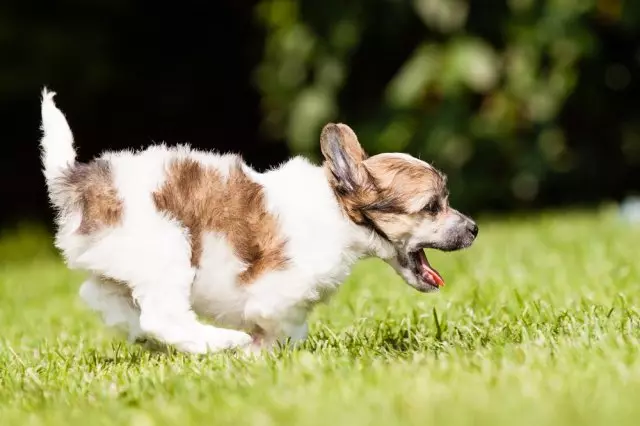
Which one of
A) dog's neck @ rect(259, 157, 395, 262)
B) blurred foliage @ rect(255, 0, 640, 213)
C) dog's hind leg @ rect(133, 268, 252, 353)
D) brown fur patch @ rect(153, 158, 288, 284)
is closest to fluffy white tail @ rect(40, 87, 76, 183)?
brown fur patch @ rect(153, 158, 288, 284)

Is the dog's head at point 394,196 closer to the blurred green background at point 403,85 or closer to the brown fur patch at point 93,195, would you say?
the brown fur patch at point 93,195

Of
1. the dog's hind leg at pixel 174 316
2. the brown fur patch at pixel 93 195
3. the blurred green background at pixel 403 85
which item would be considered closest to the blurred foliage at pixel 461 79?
the blurred green background at pixel 403 85

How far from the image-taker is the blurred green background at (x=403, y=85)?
41.1ft

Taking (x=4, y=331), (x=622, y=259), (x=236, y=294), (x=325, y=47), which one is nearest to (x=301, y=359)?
(x=236, y=294)

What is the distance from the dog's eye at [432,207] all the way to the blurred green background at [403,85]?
8.36m

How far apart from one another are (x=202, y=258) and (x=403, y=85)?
9020mm

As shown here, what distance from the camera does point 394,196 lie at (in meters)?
4.14

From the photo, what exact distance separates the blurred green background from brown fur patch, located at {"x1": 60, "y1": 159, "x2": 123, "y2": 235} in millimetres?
8733

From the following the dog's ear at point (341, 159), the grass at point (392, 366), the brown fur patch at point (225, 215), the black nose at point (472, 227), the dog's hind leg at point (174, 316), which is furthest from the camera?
the black nose at point (472, 227)

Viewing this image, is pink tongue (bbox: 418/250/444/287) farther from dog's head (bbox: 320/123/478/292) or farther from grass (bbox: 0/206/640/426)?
grass (bbox: 0/206/640/426)

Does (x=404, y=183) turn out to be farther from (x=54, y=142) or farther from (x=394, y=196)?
(x=54, y=142)

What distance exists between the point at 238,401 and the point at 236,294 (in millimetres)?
893

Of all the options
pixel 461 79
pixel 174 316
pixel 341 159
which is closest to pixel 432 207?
pixel 341 159

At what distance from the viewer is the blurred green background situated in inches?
494
